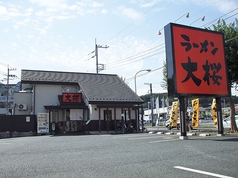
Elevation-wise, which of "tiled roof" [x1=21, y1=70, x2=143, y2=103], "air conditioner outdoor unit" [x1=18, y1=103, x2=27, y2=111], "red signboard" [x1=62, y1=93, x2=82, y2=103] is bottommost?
"air conditioner outdoor unit" [x1=18, y1=103, x2=27, y2=111]

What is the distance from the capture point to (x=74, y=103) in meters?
27.2

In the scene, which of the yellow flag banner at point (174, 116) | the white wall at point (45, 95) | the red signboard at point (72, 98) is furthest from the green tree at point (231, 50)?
the white wall at point (45, 95)

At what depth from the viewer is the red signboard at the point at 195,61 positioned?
14961mm

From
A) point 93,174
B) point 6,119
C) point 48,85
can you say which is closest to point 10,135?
point 6,119

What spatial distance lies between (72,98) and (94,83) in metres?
3.64

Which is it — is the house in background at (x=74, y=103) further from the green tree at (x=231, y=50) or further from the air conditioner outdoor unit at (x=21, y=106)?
the green tree at (x=231, y=50)

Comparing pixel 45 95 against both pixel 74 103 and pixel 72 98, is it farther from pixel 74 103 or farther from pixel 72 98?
pixel 74 103

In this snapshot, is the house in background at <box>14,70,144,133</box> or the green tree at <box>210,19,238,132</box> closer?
the green tree at <box>210,19,238,132</box>

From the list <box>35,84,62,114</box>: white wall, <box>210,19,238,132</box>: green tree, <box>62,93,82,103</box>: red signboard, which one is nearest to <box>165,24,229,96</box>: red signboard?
<box>210,19,238,132</box>: green tree

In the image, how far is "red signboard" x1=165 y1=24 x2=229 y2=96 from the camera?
1496 cm

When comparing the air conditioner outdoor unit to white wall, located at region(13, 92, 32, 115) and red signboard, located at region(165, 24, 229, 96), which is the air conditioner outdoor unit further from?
red signboard, located at region(165, 24, 229, 96)

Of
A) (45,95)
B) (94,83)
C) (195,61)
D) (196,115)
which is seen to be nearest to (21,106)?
(45,95)

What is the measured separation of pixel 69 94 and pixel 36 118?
419 centimetres

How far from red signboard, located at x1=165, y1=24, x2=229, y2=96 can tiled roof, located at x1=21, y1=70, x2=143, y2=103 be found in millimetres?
11928
